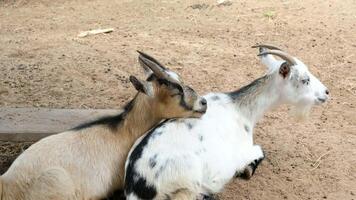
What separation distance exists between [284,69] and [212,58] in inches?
89.9

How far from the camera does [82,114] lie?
193 inches

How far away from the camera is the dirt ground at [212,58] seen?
14.9ft

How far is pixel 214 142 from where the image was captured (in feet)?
13.0

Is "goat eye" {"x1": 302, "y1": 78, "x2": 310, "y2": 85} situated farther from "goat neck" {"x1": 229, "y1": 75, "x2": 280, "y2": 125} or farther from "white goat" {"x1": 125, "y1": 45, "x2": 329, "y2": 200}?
"goat neck" {"x1": 229, "y1": 75, "x2": 280, "y2": 125}

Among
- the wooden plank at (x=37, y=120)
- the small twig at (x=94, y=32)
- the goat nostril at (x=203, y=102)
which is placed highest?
the goat nostril at (x=203, y=102)

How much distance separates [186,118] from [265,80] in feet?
2.71

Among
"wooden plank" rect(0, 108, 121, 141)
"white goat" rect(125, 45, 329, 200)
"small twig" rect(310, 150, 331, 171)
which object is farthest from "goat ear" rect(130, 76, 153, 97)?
"small twig" rect(310, 150, 331, 171)

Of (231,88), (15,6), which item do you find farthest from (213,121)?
(15,6)

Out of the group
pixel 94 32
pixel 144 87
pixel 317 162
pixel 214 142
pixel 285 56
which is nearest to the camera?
pixel 144 87

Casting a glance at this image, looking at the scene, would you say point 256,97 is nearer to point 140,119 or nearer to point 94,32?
point 140,119

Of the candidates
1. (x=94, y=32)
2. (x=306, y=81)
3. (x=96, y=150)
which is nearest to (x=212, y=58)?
(x=94, y=32)

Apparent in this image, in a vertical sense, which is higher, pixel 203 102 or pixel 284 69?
pixel 284 69

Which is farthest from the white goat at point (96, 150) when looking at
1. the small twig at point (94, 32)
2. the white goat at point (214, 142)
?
the small twig at point (94, 32)

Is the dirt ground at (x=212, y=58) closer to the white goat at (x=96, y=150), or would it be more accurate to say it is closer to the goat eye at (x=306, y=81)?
the goat eye at (x=306, y=81)
